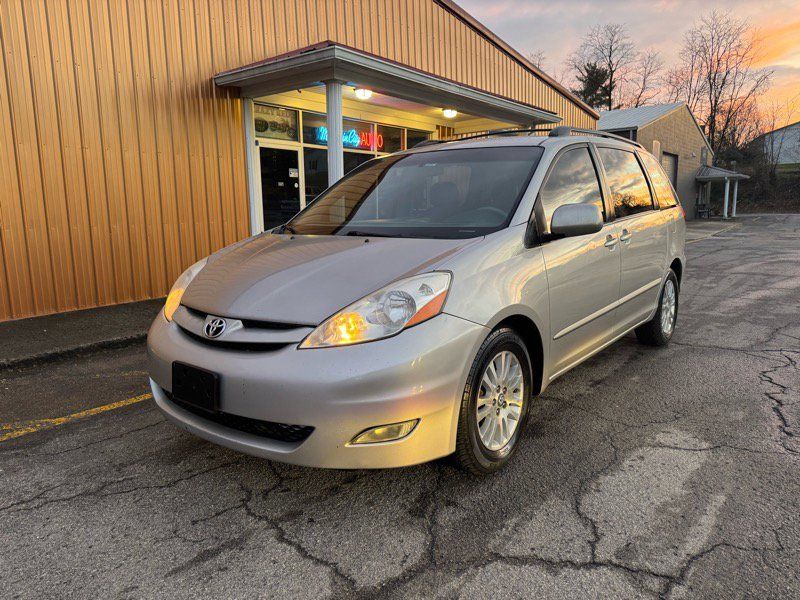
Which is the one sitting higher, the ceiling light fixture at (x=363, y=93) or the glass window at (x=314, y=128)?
the ceiling light fixture at (x=363, y=93)

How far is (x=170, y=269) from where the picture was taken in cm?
772

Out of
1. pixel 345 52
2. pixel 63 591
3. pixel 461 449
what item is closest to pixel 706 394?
pixel 461 449

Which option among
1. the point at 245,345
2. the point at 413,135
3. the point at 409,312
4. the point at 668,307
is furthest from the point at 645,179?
the point at 413,135

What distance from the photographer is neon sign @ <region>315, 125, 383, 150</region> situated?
10.4 m

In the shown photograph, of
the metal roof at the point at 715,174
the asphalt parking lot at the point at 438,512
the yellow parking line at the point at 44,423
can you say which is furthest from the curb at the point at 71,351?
the metal roof at the point at 715,174

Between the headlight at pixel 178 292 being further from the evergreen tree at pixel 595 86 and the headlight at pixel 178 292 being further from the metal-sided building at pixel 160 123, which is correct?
the evergreen tree at pixel 595 86

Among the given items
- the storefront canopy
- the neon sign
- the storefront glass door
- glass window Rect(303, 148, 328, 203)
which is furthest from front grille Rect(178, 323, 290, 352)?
the neon sign

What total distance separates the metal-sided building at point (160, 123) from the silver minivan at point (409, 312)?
443cm

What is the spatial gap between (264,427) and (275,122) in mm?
8048

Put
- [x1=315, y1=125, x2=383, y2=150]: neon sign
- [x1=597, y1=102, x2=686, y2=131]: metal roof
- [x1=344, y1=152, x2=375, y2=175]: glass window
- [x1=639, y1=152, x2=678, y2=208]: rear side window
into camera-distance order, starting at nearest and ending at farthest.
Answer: [x1=639, y1=152, x2=678, y2=208]: rear side window
[x1=315, y1=125, x2=383, y2=150]: neon sign
[x1=344, y1=152, x2=375, y2=175]: glass window
[x1=597, y1=102, x2=686, y2=131]: metal roof

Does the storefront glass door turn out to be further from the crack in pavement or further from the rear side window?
the crack in pavement

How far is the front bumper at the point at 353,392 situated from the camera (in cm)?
215

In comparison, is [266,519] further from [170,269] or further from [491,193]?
[170,269]

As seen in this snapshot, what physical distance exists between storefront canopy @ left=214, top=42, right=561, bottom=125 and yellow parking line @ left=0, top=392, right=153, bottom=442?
5030 mm
